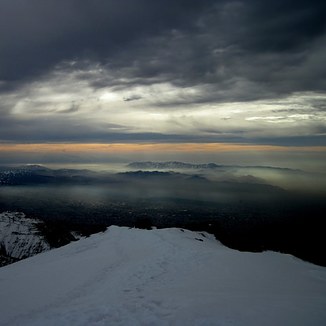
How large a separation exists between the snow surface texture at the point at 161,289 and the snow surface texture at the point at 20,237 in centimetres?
7293

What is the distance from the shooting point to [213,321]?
11.7 metres

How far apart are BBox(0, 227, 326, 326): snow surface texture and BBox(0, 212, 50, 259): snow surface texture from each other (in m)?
72.9

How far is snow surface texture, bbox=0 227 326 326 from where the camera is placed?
12.5 m

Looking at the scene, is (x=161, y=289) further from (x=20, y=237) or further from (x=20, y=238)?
(x=20, y=237)

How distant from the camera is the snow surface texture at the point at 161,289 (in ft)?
41.0

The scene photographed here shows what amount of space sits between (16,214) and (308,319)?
14522 cm

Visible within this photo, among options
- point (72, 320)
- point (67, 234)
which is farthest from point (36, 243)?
point (72, 320)

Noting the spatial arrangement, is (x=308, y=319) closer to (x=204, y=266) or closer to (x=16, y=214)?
(x=204, y=266)

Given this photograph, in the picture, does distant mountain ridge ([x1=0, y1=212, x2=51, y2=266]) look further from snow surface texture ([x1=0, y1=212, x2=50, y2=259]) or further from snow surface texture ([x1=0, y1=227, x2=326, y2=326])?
snow surface texture ([x1=0, y1=227, x2=326, y2=326])

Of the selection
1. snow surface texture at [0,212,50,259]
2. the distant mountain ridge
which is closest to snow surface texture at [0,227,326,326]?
the distant mountain ridge

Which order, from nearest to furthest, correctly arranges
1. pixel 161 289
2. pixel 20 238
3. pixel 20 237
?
pixel 161 289
pixel 20 238
pixel 20 237

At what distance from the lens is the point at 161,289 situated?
17.3 m

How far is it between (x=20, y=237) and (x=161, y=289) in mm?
104450

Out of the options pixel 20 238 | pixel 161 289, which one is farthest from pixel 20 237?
pixel 161 289
